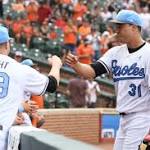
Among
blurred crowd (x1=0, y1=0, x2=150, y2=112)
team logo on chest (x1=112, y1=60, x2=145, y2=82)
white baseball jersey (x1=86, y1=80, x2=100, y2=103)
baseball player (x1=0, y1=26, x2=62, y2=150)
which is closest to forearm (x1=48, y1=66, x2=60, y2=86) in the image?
baseball player (x1=0, y1=26, x2=62, y2=150)

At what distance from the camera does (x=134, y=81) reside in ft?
18.1

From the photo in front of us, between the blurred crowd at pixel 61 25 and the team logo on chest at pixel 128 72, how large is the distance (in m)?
9.51

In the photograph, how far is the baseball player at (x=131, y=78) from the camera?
5.50 m

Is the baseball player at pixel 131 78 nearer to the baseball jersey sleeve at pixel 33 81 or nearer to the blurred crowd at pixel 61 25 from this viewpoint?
the baseball jersey sleeve at pixel 33 81

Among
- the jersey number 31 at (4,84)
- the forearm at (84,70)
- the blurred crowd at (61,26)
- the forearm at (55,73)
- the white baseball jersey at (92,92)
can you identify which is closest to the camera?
the jersey number 31 at (4,84)

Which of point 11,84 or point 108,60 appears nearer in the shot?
point 11,84

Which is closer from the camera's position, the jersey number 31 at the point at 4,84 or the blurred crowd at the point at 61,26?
the jersey number 31 at the point at 4,84

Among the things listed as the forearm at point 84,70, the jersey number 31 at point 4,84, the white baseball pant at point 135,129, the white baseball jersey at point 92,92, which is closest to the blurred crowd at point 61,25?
the white baseball jersey at point 92,92

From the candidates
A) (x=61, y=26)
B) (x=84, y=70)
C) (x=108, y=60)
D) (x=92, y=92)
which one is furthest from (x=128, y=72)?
(x=61, y=26)

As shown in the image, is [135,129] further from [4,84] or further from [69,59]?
[4,84]

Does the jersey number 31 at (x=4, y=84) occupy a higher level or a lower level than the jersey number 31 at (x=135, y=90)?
higher

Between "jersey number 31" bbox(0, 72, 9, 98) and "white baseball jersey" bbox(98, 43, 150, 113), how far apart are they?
4.36ft

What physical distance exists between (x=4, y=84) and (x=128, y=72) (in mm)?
1403

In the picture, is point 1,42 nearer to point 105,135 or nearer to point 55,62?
point 55,62
